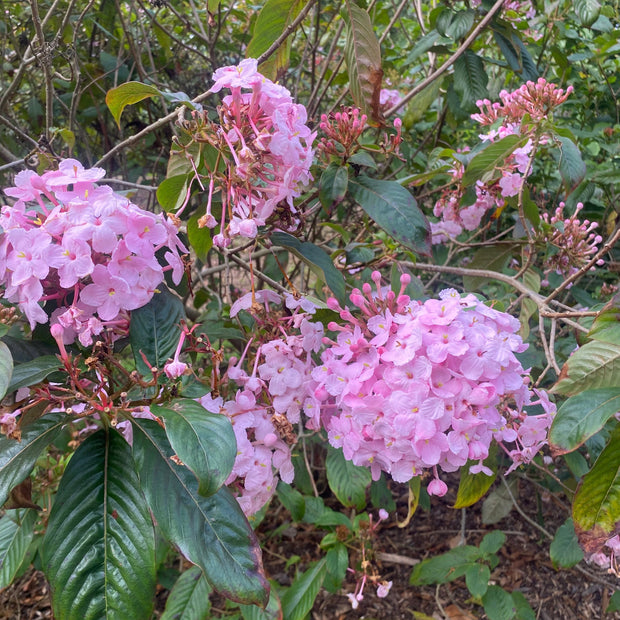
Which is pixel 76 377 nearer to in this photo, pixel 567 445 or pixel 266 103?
pixel 266 103

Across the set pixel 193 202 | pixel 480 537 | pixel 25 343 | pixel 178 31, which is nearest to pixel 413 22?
pixel 178 31

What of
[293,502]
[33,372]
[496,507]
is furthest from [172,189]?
[496,507]

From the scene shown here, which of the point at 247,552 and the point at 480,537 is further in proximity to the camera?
the point at 480,537

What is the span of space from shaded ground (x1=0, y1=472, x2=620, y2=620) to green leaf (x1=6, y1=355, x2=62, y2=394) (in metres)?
1.63

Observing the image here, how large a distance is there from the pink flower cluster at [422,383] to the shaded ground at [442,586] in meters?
1.32

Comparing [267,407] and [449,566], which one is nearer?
A: [267,407]

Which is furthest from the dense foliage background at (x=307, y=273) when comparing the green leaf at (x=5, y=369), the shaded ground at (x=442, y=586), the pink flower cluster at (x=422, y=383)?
the shaded ground at (x=442, y=586)

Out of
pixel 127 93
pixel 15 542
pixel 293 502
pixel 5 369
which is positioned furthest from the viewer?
pixel 293 502

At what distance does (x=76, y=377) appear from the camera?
0.77 meters

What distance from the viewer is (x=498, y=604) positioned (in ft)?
5.97

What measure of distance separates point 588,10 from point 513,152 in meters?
0.80

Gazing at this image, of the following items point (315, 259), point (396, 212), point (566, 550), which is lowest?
point (566, 550)

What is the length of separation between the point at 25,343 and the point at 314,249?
0.59 meters

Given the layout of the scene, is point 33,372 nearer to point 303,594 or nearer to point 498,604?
point 303,594
